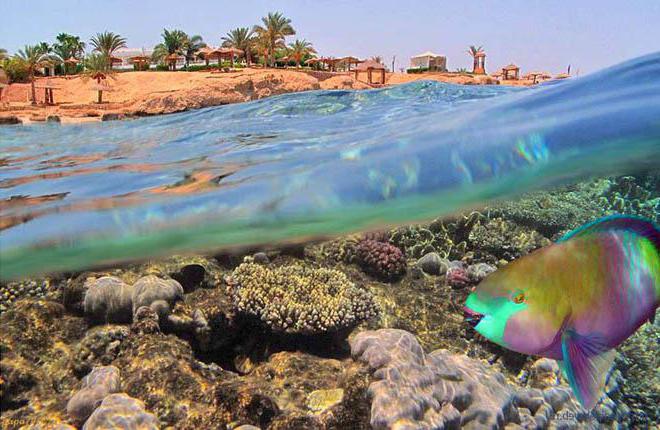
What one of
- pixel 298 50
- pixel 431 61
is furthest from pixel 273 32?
pixel 431 61

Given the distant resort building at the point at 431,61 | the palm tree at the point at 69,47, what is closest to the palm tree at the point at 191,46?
the palm tree at the point at 69,47

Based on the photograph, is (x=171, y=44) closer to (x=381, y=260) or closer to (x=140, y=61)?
(x=140, y=61)

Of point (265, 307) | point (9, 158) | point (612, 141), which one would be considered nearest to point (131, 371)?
point (265, 307)

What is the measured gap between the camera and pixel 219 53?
164 feet

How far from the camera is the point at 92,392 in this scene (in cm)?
497

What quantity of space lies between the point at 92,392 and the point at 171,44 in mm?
70228

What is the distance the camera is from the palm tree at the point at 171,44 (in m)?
65.2

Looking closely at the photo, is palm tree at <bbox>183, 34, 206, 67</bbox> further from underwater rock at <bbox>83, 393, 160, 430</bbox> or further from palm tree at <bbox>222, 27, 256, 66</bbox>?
underwater rock at <bbox>83, 393, 160, 430</bbox>

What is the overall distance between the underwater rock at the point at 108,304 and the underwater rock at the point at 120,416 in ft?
6.26

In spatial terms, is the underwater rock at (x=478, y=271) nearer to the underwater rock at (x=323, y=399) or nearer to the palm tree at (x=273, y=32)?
the underwater rock at (x=323, y=399)

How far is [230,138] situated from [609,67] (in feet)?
24.9

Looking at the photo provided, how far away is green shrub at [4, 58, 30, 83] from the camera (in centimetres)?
4620

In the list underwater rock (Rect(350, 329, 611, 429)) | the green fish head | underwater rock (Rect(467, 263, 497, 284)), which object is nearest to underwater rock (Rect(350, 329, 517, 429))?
underwater rock (Rect(350, 329, 611, 429))

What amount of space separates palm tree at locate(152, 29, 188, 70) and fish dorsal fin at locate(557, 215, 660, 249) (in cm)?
7099
